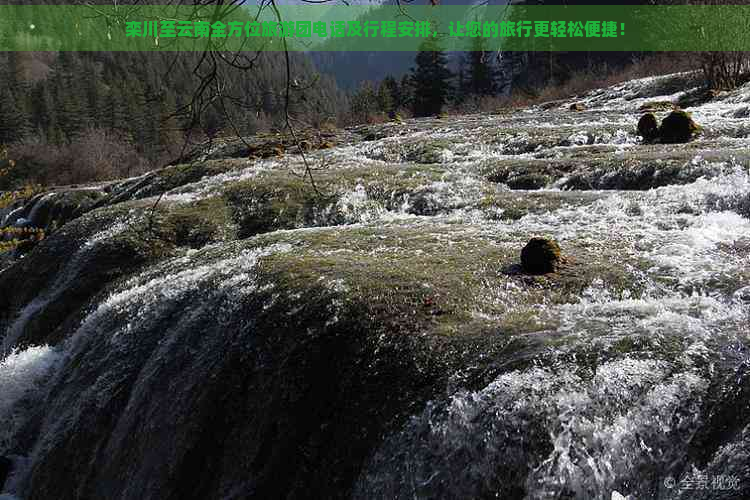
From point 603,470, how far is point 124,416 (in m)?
6.50

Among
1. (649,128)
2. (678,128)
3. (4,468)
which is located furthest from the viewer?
(649,128)

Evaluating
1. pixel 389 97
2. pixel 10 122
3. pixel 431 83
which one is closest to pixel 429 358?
pixel 431 83

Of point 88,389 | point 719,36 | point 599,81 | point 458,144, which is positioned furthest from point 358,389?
point 599,81

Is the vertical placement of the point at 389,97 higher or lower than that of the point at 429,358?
higher

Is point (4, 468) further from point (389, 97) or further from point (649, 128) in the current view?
point (389, 97)

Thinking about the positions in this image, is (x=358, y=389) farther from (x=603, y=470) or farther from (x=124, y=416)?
(x=124, y=416)

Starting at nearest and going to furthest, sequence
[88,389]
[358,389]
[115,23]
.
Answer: [115,23] → [358,389] → [88,389]

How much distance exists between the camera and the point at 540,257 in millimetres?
7598

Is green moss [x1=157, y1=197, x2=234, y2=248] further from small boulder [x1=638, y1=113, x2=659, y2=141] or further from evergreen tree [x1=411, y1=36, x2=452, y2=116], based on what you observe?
evergreen tree [x1=411, y1=36, x2=452, y2=116]

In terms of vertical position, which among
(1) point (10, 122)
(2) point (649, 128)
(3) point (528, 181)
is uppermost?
(2) point (649, 128)

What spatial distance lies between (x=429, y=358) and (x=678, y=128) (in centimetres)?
1225

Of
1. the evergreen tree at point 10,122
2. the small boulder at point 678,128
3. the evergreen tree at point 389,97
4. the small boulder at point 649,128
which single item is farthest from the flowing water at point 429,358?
the evergreen tree at point 10,122

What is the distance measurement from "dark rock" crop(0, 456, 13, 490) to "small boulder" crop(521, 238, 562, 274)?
338 inches

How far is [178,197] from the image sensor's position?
16.4 m
